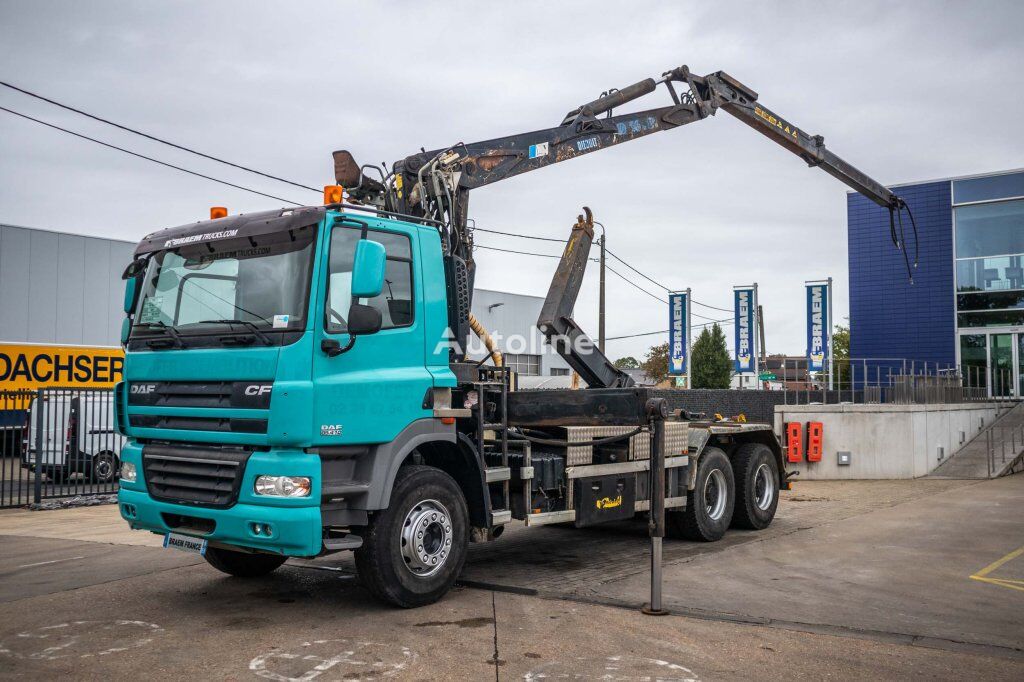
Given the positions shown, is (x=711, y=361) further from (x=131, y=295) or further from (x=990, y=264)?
(x=131, y=295)

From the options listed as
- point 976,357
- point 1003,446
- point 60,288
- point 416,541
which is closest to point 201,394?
point 416,541

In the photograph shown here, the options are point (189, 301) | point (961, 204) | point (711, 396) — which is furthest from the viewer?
point (961, 204)

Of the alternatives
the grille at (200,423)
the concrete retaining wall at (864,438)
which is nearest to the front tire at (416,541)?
the grille at (200,423)

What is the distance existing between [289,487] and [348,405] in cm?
74

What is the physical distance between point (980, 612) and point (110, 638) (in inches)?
264

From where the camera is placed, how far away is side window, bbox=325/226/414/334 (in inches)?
257

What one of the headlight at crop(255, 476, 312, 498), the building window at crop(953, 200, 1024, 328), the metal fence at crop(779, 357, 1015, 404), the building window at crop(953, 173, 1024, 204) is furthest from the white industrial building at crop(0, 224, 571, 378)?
the headlight at crop(255, 476, 312, 498)

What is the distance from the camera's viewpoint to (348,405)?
6.49 meters

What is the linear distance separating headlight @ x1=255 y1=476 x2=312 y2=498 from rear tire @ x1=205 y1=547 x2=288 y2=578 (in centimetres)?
225

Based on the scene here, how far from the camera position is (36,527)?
1224cm

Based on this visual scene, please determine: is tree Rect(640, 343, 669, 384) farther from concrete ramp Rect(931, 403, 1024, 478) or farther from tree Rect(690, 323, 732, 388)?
concrete ramp Rect(931, 403, 1024, 478)

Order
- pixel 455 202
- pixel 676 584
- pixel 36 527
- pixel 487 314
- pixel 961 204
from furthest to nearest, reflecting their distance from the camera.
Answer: pixel 487 314, pixel 961 204, pixel 36 527, pixel 455 202, pixel 676 584

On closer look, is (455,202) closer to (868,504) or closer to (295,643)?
(295,643)

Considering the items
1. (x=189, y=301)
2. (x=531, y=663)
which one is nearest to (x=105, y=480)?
(x=189, y=301)
